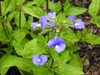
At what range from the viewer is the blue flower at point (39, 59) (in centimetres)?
203

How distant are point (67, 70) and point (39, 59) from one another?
327 millimetres

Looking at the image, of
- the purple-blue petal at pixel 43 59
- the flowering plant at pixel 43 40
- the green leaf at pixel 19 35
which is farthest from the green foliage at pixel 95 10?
the green leaf at pixel 19 35

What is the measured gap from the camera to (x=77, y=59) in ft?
8.24

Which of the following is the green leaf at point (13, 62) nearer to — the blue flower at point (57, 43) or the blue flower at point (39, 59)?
the blue flower at point (39, 59)

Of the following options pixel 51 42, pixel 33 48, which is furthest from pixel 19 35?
pixel 51 42

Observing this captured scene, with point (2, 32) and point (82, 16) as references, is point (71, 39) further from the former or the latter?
point (82, 16)

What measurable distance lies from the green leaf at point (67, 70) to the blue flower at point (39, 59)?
25cm

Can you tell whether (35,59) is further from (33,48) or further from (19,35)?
(19,35)

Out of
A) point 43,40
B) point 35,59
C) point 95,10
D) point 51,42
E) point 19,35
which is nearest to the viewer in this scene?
point 51,42

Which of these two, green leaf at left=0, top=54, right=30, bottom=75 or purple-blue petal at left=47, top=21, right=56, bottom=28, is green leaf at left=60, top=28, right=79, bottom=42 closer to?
purple-blue petal at left=47, top=21, right=56, bottom=28

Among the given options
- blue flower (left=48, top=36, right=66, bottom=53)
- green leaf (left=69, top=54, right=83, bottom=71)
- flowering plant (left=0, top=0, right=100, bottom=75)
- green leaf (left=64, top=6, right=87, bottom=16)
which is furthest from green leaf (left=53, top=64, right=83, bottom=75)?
green leaf (left=64, top=6, right=87, bottom=16)

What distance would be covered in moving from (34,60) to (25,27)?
0.70 m

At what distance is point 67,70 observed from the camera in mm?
2268

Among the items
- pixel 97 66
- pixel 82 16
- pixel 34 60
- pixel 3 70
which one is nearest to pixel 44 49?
pixel 34 60
